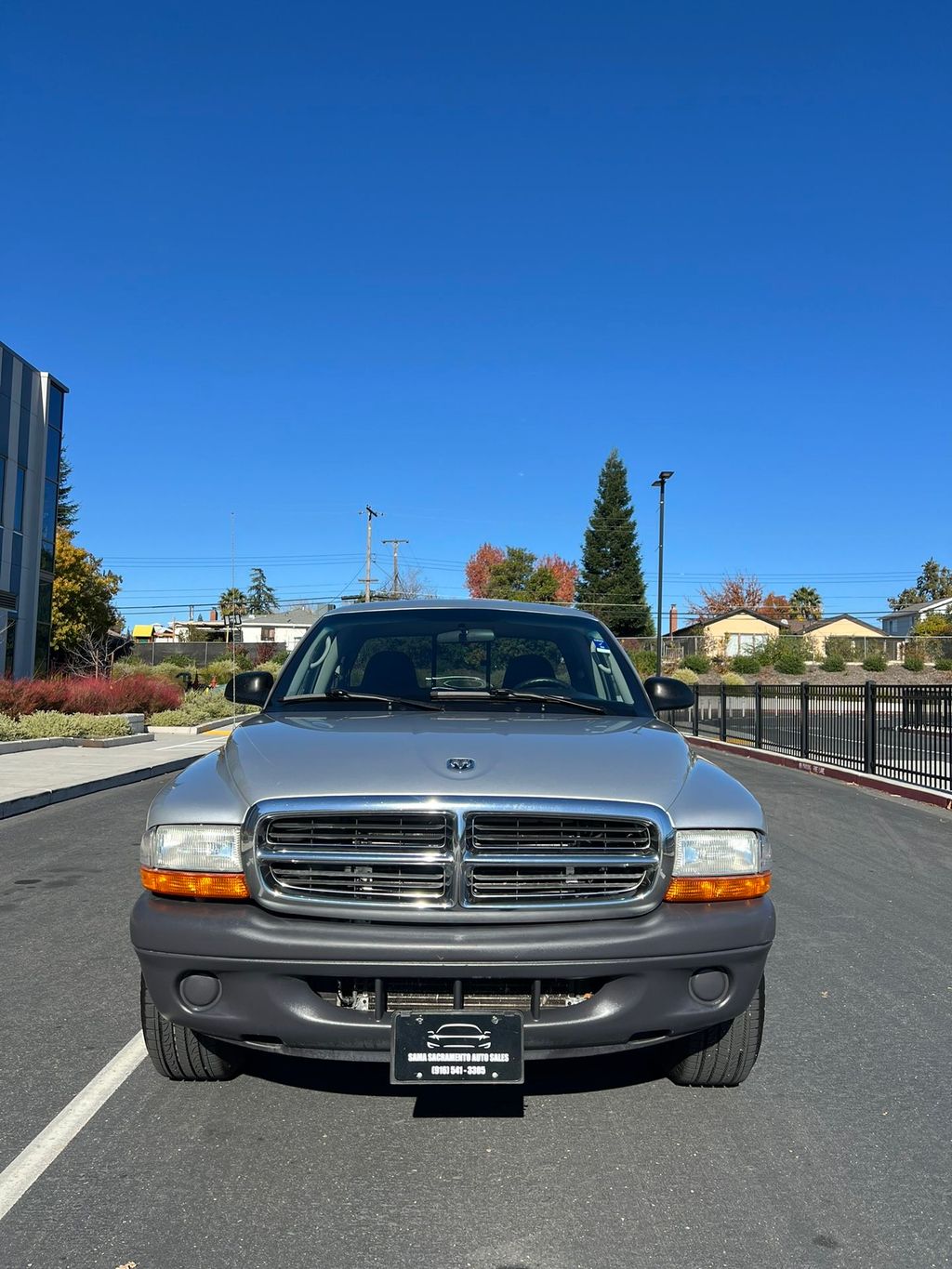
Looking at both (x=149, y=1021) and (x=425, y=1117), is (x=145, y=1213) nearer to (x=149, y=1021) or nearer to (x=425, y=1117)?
(x=149, y=1021)

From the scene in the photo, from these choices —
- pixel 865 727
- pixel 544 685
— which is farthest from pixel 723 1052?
pixel 865 727

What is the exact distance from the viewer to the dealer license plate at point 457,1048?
2969mm

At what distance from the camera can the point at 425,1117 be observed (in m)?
3.49

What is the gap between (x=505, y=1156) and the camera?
10.6 feet

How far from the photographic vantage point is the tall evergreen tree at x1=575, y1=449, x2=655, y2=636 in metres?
88.6

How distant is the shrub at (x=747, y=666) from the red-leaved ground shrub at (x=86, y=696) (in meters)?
32.7

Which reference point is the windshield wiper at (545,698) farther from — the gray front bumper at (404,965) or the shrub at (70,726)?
the shrub at (70,726)

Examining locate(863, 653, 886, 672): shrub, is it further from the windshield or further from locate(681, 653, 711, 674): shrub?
the windshield

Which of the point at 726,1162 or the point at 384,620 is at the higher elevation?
the point at 384,620

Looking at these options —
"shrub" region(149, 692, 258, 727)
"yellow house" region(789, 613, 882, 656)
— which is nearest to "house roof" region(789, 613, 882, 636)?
"yellow house" region(789, 613, 882, 656)

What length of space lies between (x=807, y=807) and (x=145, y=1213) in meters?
10.6

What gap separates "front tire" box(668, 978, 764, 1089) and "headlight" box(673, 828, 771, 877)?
47cm

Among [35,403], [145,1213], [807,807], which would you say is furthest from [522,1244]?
[35,403]

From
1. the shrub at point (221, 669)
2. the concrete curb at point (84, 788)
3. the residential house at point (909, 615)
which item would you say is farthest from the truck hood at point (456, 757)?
the residential house at point (909, 615)
